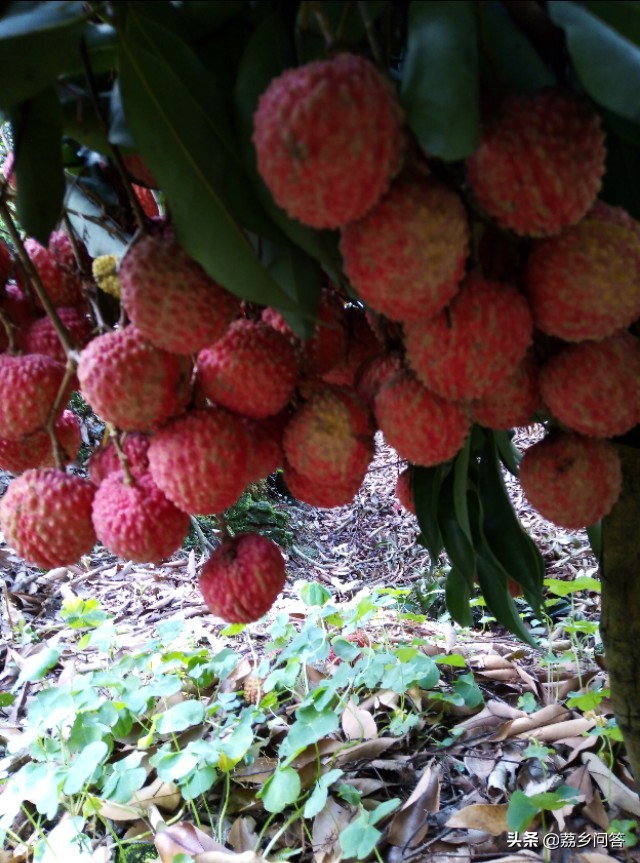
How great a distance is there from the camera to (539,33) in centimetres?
45

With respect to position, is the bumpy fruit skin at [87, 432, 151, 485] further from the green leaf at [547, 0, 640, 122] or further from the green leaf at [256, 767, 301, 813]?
the green leaf at [256, 767, 301, 813]

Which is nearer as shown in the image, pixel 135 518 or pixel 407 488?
pixel 135 518

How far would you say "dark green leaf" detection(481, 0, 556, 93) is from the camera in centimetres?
42

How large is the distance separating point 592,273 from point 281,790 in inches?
40.1

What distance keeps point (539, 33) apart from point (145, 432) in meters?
0.41

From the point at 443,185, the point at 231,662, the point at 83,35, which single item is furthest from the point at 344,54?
the point at 231,662

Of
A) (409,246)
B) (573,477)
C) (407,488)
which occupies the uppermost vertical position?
(409,246)

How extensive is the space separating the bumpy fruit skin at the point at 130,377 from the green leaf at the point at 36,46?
17 centimetres

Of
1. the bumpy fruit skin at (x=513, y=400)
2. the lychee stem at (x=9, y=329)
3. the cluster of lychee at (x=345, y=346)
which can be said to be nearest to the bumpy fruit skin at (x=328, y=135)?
the cluster of lychee at (x=345, y=346)

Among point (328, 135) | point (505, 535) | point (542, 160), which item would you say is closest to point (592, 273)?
point (542, 160)

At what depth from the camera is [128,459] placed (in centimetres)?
57

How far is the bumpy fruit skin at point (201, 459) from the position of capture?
1.62 feet

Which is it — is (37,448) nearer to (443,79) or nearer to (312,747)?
(443,79)

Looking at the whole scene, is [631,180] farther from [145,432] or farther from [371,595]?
[371,595]
